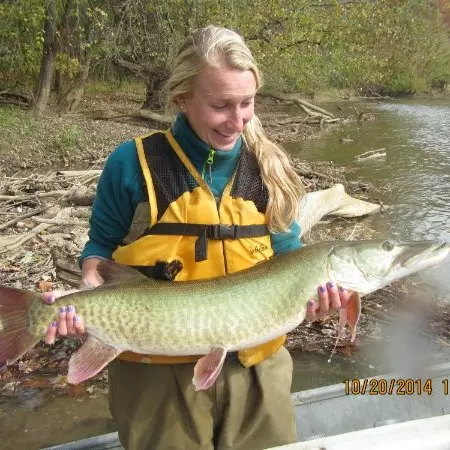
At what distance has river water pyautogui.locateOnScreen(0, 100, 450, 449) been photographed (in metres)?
3.83

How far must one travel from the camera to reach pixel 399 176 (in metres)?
12.4

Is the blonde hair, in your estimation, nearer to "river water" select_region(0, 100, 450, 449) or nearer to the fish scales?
the fish scales

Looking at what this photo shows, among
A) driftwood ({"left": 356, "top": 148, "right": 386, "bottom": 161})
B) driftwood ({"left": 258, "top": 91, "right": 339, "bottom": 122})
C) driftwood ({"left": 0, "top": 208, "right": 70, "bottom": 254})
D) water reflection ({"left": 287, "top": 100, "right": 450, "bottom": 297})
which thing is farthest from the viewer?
driftwood ({"left": 258, "top": 91, "right": 339, "bottom": 122})

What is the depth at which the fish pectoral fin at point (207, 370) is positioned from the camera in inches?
78.7

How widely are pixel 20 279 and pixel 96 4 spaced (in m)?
11.1

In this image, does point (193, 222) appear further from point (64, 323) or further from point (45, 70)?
point (45, 70)

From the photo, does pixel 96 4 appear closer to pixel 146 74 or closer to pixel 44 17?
pixel 44 17

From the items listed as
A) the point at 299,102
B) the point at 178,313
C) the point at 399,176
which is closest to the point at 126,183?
the point at 178,313

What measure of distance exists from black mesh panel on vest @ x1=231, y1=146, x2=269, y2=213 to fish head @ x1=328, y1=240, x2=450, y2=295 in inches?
14.2

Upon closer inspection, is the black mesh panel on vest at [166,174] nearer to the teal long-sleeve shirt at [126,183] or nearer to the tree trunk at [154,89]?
the teal long-sleeve shirt at [126,183]

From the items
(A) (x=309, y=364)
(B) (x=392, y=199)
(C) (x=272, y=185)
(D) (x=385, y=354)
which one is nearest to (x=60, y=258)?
(A) (x=309, y=364)

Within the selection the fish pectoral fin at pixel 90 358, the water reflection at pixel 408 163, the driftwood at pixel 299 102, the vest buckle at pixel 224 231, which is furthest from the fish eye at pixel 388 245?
the driftwood at pixel 299 102
